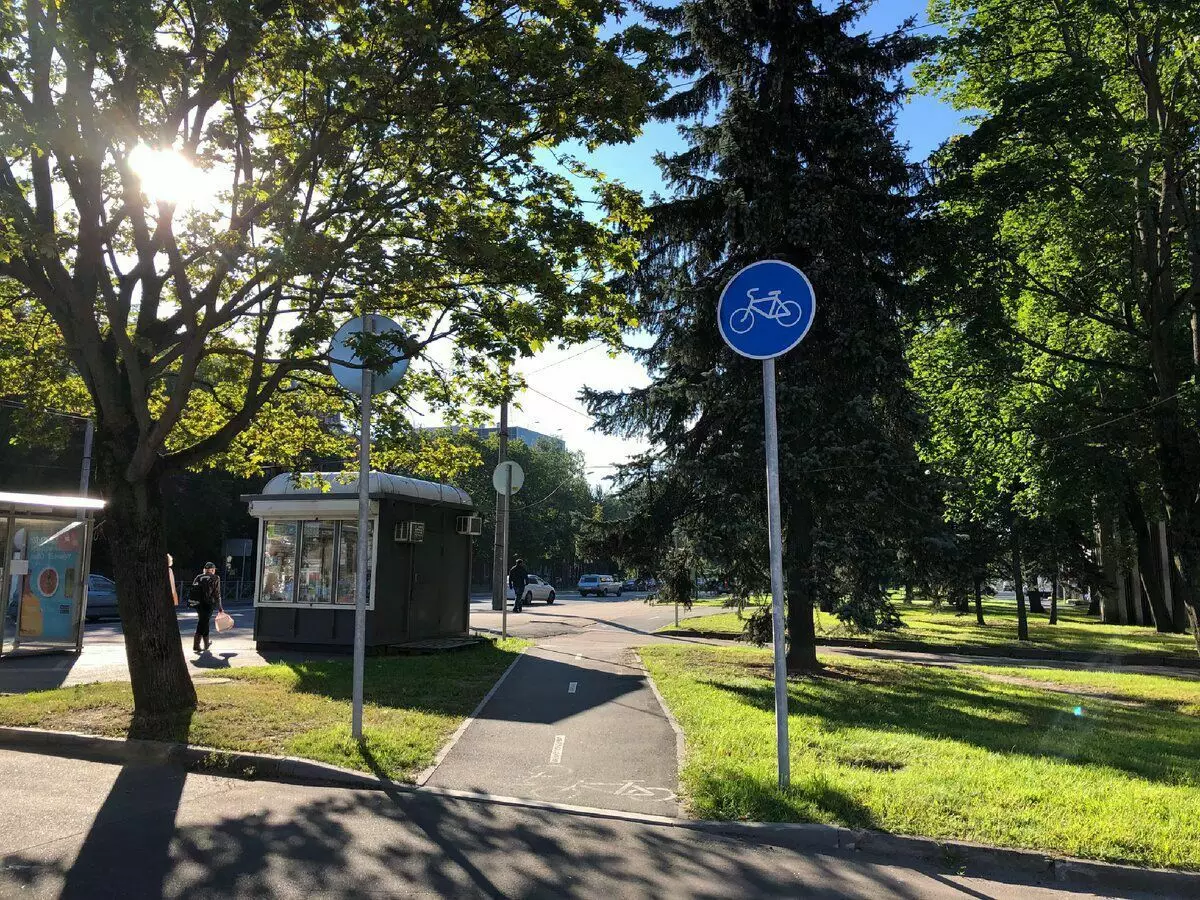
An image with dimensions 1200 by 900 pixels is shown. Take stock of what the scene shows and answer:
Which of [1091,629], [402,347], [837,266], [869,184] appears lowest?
[1091,629]

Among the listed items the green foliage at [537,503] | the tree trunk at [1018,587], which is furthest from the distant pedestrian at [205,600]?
the green foliage at [537,503]

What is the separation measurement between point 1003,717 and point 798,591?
3.38 m

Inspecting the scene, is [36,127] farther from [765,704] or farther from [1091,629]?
[1091,629]

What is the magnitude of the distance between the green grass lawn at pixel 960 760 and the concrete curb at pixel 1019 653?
18.5ft

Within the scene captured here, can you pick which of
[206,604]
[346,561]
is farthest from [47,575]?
[346,561]

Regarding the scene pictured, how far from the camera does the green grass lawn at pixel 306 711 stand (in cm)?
677

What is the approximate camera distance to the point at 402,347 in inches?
297

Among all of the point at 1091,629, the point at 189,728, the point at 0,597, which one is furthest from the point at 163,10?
the point at 1091,629

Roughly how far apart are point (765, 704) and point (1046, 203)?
8433mm

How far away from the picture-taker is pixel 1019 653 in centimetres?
1917

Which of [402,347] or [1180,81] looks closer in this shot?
[402,347]

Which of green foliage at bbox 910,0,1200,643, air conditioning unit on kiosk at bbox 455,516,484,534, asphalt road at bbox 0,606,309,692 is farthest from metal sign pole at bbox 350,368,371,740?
green foliage at bbox 910,0,1200,643

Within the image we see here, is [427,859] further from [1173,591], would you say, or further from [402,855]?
[1173,591]

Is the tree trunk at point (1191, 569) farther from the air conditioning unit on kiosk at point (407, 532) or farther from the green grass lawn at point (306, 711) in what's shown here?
the air conditioning unit on kiosk at point (407, 532)
